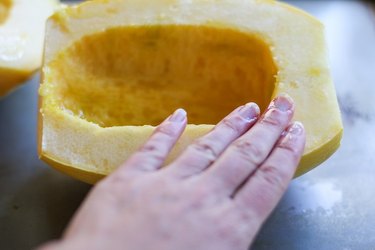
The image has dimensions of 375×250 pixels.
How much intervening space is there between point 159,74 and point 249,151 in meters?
0.36

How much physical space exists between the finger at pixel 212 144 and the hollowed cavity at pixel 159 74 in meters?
0.18

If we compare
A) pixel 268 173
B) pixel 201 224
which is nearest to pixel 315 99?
pixel 268 173

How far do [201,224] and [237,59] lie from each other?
1.40 feet

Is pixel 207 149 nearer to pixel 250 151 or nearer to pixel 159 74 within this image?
pixel 250 151

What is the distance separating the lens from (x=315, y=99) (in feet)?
2.72

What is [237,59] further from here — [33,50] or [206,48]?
[33,50]

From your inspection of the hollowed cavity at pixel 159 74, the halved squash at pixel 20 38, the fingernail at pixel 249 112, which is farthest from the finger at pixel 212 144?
the halved squash at pixel 20 38

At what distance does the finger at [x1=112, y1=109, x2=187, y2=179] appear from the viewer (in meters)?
0.67

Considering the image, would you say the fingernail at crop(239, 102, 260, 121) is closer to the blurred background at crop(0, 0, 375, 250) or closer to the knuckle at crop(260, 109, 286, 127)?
the knuckle at crop(260, 109, 286, 127)

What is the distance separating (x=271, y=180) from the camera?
0.69m

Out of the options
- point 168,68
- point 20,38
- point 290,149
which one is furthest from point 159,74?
point 290,149

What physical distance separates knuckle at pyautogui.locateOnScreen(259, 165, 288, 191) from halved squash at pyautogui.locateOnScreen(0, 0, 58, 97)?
489 millimetres

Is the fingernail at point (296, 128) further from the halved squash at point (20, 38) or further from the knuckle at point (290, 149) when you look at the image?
the halved squash at point (20, 38)

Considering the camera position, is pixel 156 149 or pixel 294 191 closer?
pixel 156 149
